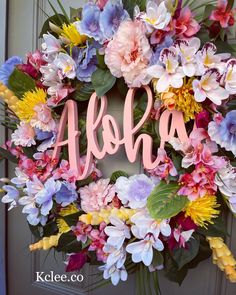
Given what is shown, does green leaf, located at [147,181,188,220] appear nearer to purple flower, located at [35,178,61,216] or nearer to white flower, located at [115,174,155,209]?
white flower, located at [115,174,155,209]

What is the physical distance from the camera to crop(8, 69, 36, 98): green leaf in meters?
0.73

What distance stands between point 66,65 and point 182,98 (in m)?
0.28

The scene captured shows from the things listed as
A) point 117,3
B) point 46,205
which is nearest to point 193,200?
point 46,205

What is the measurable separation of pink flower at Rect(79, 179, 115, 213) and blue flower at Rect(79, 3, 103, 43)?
0.33 metres

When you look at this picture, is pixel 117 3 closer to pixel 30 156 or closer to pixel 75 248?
pixel 30 156

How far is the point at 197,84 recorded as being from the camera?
22.0 inches

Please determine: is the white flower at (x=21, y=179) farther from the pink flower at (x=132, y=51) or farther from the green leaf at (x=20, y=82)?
the pink flower at (x=132, y=51)

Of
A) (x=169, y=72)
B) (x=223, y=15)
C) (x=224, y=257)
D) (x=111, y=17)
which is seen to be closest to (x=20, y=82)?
(x=111, y=17)

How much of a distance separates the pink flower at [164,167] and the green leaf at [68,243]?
27 centimetres

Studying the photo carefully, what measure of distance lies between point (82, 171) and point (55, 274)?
43cm

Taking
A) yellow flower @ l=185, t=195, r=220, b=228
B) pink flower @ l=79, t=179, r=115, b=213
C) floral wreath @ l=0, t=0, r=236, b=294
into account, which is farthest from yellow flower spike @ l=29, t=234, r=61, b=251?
yellow flower @ l=185, t=195, r=220, b=228

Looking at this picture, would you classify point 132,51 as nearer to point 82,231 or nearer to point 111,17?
point 111,17

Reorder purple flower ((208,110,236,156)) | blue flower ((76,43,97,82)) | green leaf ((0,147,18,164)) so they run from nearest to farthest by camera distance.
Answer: purple flower ((208,110,236,156)) < blue flower ((76,43,97,82)) < green leaf ((0,147,18,164))

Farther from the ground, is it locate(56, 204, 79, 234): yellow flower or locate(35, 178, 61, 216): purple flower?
locate(35, 178, 61, 216): purple flower
